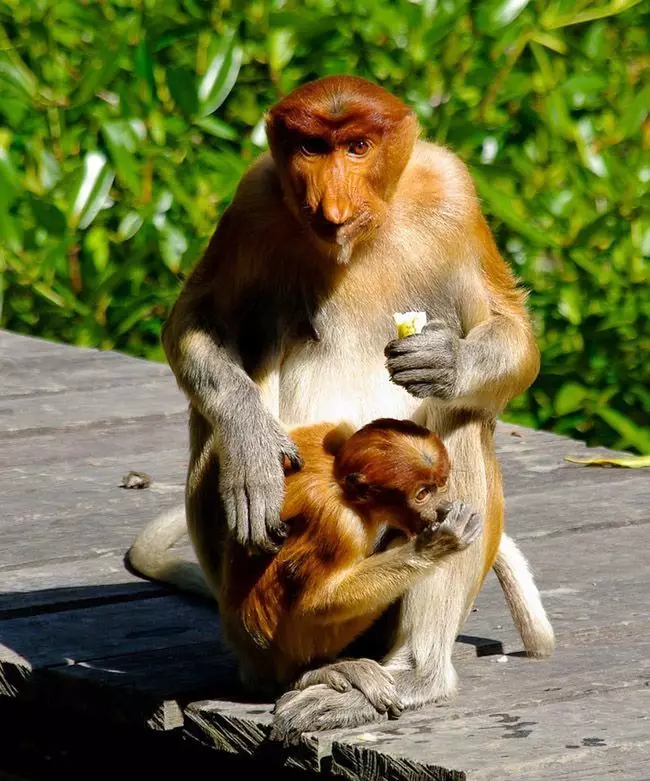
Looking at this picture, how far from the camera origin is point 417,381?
11.0 ft

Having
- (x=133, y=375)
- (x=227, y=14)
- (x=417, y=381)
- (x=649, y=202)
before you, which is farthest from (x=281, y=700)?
(x=227, y=14)

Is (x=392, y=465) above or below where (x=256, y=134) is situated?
below

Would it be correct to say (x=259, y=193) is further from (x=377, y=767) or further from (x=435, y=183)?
(x=377, y=767)

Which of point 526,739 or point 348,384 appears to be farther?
point 348,384

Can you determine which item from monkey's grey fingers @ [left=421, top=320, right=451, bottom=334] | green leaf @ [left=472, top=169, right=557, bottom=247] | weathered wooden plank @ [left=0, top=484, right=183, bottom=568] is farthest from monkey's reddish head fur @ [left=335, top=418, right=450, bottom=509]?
green leaf @ [left=472, top=169, right=557, bottom=247]

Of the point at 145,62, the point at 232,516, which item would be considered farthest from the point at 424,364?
the point at 145,62

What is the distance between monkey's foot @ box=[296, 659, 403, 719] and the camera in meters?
3.30

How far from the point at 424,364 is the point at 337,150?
456mm

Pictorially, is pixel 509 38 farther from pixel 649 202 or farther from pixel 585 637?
pixel 585 637

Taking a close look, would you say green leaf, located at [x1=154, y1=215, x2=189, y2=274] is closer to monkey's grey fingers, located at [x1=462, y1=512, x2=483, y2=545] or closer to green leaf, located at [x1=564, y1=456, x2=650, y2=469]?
green leaf, located at [x1=564, y1=456, x2=650, y2=469]

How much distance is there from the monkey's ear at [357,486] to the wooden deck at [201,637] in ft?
1.48

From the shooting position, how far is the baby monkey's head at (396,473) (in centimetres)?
317

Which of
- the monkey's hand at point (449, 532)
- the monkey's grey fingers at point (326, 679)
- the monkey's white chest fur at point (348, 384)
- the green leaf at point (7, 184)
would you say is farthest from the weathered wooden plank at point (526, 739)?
the green leaf at point (7, 184)

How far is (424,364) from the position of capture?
3361mm
